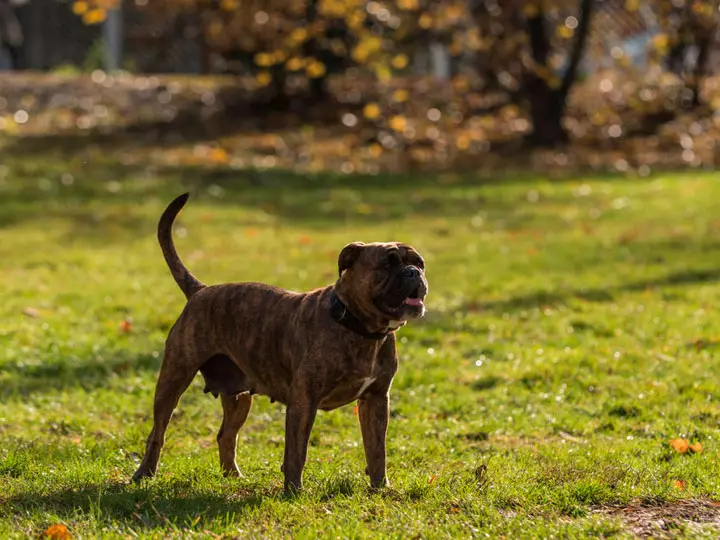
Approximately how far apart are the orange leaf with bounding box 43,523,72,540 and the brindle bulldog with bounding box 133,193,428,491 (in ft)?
3.28

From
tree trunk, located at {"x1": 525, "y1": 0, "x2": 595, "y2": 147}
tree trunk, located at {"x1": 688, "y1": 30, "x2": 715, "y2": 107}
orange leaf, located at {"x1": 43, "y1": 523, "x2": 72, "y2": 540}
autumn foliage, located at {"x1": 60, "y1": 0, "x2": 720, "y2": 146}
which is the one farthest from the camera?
tree trunk, located at {"x1": 688, "y1": 30, "x2": 715, "y2": 107}

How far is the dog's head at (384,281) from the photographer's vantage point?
570 centimetres

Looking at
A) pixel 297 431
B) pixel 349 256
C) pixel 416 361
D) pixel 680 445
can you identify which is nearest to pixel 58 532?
pixel 297 431

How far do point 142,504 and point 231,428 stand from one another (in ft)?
2.81

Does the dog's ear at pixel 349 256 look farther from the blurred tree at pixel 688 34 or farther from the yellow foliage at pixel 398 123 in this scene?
the yellow foliage at pixel 398 123

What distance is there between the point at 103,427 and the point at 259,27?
50.7ft

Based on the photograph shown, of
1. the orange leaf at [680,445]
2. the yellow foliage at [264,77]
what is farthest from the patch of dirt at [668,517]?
the yellow foliage at [264,77]

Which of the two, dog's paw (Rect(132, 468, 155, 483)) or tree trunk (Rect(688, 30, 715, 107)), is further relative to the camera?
tree trunk (Rect(688, 30, 715, 107))

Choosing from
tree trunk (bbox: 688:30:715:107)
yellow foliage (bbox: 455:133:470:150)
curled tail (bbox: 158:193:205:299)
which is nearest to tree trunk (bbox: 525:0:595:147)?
yellow foliage (bbox: 455:133:470:150)

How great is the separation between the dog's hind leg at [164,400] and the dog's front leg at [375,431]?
92cm

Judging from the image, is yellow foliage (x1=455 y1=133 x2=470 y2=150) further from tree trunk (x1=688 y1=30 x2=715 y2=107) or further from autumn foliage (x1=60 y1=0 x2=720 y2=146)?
tree trunk (x1=688 y1=30 x2=715 y2=107)

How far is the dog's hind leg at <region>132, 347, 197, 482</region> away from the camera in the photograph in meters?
6.48

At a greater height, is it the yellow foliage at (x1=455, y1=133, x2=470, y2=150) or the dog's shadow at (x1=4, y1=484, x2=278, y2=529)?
the yellow foliage at (x1=455, y1=133, x2=470, y2=150)

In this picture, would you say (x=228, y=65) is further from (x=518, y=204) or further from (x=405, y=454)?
(x=405, y=454)
